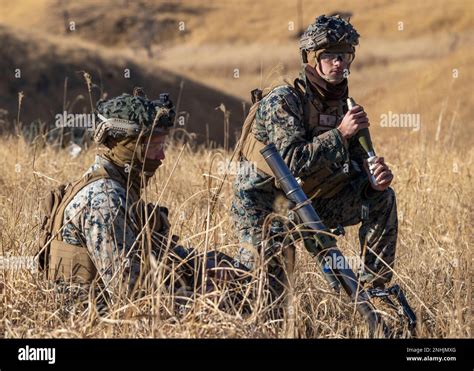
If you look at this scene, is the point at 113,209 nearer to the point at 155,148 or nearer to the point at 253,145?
the point at 155,148

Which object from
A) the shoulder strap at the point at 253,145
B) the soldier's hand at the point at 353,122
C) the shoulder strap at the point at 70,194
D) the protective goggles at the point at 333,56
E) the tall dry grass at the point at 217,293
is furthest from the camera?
the protective goggles at the point at 333,56

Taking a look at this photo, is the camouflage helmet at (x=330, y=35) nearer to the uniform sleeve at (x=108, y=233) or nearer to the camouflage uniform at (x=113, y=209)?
the camouflage uniform at (x=113, y=209)

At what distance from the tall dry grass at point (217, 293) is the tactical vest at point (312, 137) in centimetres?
29

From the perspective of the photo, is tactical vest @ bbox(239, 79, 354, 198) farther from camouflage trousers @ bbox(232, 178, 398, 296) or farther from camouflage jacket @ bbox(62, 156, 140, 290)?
camouflage jacket @ bbox(62, 156, 140, 290)

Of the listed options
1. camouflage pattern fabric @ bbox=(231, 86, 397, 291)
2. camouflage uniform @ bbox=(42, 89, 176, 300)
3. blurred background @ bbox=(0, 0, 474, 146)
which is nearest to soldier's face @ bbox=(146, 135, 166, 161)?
camouflage uniform @ bbox=(42, 89, 176, 300)

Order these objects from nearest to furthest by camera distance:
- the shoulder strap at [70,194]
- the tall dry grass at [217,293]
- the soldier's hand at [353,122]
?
the tall dry grass at [217,293] → the shoulder strap at [70,194] → the soldier's hand at [353,122]

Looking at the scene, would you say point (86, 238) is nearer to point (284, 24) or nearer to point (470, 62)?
point (470, 62)

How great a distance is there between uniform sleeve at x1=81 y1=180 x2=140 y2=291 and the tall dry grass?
0.15 meters

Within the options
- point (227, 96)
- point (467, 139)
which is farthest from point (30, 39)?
point (467, 139)

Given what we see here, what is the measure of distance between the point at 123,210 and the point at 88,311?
0.43 metres

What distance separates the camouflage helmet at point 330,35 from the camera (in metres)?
5.36

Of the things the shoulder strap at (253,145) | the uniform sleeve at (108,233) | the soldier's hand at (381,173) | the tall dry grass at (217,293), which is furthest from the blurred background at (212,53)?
the uniform sleeve at (108,233)

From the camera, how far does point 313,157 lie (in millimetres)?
5152

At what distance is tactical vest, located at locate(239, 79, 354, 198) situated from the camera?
5.30 metres
